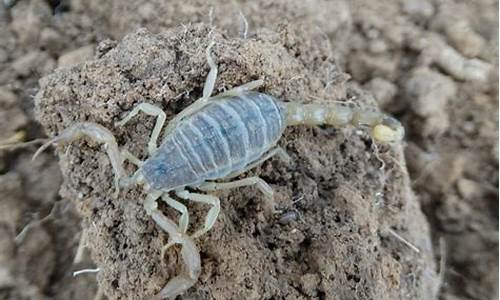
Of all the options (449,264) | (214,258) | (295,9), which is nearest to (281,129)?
(214,258)

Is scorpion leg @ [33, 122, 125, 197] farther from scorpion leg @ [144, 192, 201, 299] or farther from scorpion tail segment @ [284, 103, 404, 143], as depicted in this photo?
scorpion tail segment @ [284, 103, 404, 143]

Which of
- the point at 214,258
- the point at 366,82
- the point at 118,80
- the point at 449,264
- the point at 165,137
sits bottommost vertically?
the point at 449,264

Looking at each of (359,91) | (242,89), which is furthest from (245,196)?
(359,91)

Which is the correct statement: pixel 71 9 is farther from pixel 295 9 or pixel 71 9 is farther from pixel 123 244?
pixel 123 244

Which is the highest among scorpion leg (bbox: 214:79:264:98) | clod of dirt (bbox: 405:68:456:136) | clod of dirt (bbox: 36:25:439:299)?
scorpion leg (bbox: 214:79:264:98)

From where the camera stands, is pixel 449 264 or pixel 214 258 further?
pixel 449 264

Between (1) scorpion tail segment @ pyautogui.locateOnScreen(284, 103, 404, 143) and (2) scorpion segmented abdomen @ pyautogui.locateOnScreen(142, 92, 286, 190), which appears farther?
(1) scorpion tail segment @ pyautogui.locateOnScreen(284, 103, 404, 143)

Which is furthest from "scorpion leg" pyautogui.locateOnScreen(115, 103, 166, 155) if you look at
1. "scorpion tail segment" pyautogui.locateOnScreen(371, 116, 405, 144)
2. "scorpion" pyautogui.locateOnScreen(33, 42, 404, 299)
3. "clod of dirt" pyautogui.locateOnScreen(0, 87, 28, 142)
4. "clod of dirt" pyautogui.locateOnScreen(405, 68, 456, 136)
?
"clod of dirt" pyautogui.locateOnScreen(405, 68, 456, 136)
